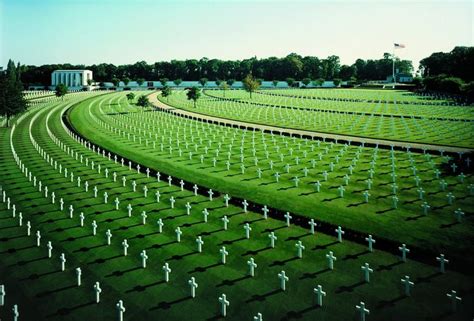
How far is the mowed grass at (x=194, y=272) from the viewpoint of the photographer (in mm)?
12148

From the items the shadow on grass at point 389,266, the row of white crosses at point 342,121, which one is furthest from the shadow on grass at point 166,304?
the row of white crosses at point 342,121

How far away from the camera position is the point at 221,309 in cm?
1196

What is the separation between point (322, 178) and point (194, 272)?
602 inches

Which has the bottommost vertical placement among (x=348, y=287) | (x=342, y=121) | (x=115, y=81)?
(x=348, y=287)

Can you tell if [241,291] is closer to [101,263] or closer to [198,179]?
[101,263]

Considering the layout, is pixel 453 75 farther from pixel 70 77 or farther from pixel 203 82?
pixel 70 77

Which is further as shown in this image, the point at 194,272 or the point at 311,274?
the point at 194,272

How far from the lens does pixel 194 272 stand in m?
14.6

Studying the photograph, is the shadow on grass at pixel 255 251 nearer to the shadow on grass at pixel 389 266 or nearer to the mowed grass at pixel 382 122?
the shadow on grass at pixel 389 266

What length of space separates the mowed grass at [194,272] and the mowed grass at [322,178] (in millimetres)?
2984

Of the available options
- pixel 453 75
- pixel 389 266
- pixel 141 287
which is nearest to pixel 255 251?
pixel 141 287

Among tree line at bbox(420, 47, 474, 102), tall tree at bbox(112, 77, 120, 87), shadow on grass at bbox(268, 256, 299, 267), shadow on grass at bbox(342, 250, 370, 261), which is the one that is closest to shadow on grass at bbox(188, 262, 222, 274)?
shadow on grass at bbox(268, 256, 299, 267)

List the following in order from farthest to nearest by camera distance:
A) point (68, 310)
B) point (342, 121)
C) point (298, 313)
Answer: point (342, 121) < point (68, 310) < point (298, 313)

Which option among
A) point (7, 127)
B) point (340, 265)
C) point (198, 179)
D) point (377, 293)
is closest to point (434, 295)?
point (377, 293)
